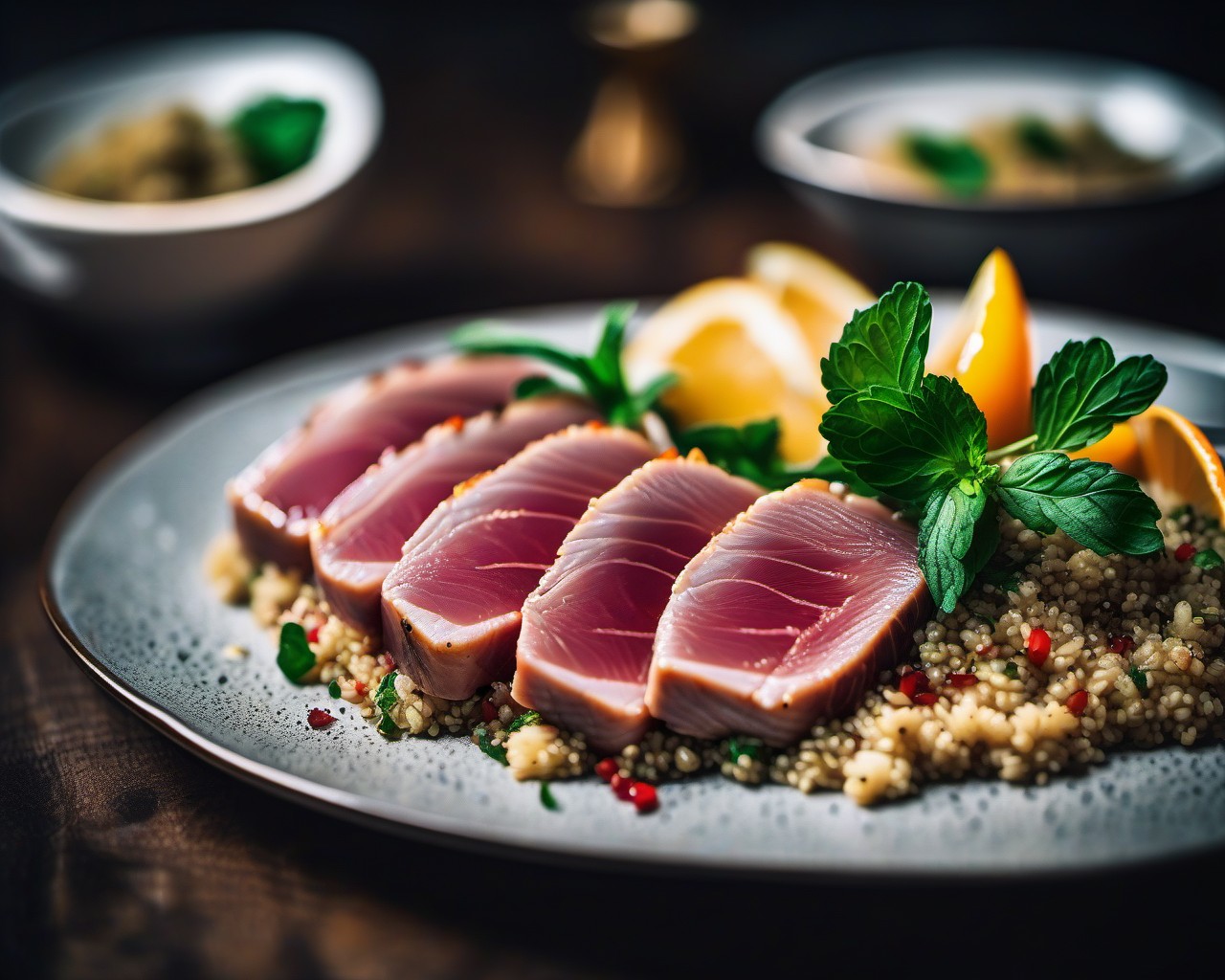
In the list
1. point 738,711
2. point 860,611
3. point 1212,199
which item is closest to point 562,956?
point 738,711

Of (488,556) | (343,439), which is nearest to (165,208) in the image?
(343,439)

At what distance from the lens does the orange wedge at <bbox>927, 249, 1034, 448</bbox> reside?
8.57 feet

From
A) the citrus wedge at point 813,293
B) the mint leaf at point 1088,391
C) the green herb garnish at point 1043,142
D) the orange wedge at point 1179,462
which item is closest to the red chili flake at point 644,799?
the mint leaf at point 1088,391

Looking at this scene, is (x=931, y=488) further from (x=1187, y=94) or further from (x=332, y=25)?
(x=332, y=25)

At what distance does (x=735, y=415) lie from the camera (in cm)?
321

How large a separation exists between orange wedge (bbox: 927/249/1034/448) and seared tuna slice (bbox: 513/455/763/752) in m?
0.52

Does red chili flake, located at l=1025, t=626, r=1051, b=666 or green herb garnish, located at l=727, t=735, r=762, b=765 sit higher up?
red chili flake, located at l=1025, t=626, r=1051, b=666

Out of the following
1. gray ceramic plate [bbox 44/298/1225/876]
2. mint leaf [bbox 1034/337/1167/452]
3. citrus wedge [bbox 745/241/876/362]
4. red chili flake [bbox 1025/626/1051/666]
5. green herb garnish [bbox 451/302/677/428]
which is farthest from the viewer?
citrus wedge [bbox 745/241/876/362]

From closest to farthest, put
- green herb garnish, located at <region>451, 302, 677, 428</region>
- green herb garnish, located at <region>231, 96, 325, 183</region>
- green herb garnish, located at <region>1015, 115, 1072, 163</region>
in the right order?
1. green herb garnish, located at <region>451, 302, 677, 428</region>
2. green herb garnish, located at <region>231, 96, 325, 183</region>
3. green herb garnish, located at <region>1015, 115, 1072, 163</region>

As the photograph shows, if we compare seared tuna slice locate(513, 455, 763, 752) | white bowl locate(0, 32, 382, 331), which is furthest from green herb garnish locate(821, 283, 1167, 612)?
white bowl locate(0, 32, 382, 331)

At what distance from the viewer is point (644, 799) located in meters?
2.10

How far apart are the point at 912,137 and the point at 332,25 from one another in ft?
11.4

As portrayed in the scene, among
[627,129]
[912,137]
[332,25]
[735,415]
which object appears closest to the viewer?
[735,415]

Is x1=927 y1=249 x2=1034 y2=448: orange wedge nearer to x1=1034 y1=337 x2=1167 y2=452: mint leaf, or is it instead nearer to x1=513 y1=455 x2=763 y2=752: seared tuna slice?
x1=1034 y1=337 x2=1167 y2=452: mint leaf
